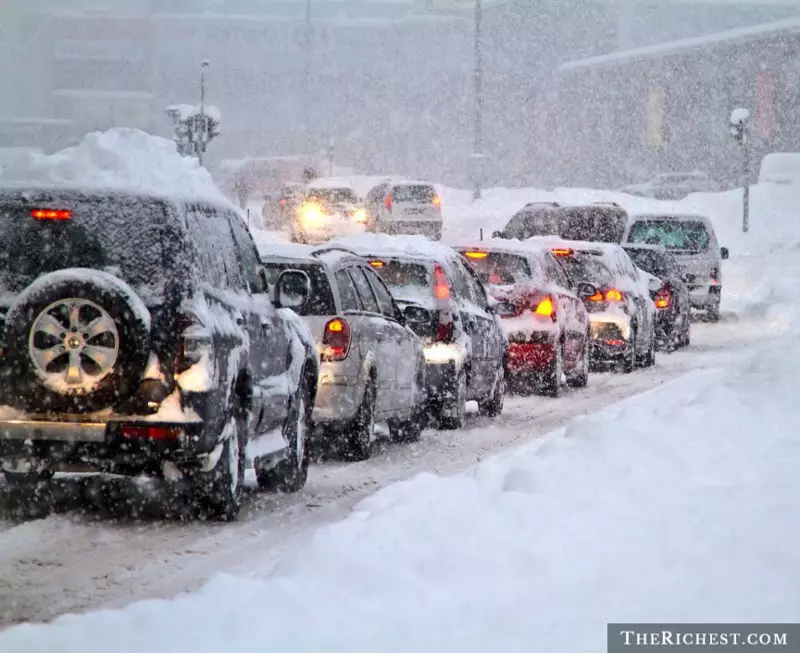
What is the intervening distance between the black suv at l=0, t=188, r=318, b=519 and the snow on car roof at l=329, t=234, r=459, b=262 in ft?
19.7

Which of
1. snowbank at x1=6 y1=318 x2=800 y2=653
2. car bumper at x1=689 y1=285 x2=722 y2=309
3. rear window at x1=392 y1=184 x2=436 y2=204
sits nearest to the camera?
snowbank at x1=6 y1=318 x2=800 y2=653

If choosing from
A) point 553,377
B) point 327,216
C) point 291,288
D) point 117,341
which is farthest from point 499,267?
point 327,216

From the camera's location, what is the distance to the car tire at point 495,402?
16531mm

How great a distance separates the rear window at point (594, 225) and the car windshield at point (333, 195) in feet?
38.7

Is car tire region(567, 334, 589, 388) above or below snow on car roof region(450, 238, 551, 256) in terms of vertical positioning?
below

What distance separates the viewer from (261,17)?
9231cm

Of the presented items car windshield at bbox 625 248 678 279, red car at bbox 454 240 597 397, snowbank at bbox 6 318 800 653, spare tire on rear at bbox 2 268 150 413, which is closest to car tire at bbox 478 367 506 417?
red car at bbox 454 240 597 397

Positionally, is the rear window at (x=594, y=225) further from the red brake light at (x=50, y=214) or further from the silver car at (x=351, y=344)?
the red brake light at (x=50, y=214)

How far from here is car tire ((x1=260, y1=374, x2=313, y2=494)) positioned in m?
10.8

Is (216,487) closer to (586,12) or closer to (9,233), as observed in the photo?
(9,233)

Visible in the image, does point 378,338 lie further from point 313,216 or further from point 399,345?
point 313,216

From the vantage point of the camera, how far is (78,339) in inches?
335

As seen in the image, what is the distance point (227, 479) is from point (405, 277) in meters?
6.24

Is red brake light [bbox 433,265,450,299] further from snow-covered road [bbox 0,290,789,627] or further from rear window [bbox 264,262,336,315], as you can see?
rear window [bbox 264,262,336,315]
